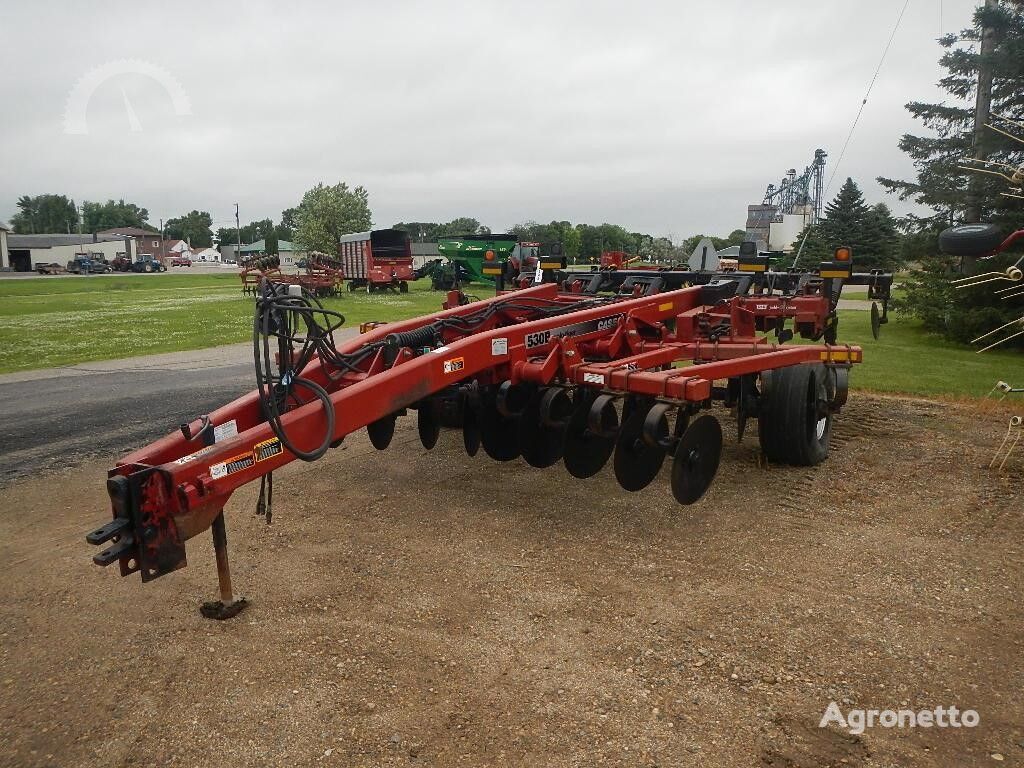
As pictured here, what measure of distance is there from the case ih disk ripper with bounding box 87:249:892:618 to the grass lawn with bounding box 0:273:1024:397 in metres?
4.10

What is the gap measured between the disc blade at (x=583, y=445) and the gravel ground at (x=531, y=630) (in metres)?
0.44

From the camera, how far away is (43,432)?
795 centimetres

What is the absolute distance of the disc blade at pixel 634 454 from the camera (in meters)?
4.71

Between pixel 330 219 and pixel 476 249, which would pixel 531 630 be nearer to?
pixel 476 249

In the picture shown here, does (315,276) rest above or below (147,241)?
below

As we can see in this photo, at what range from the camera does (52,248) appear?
78125 millimetres

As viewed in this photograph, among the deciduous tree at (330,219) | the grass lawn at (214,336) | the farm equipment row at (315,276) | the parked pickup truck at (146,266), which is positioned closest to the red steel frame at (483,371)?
the grass lawn at (214,336)

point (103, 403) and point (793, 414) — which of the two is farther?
point (103, 403)

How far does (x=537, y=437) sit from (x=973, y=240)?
307 cm

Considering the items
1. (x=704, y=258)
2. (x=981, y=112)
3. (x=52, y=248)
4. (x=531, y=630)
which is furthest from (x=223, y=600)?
(x=52, y=248)

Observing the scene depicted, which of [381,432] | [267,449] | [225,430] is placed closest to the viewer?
[267,449]

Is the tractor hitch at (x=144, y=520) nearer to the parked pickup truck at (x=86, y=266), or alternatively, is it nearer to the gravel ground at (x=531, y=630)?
the gravel ground at (x=531, y=630)

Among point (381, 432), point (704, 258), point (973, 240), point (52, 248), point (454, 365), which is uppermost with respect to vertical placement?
point (52, 248)

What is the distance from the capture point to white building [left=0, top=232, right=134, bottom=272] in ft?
241
